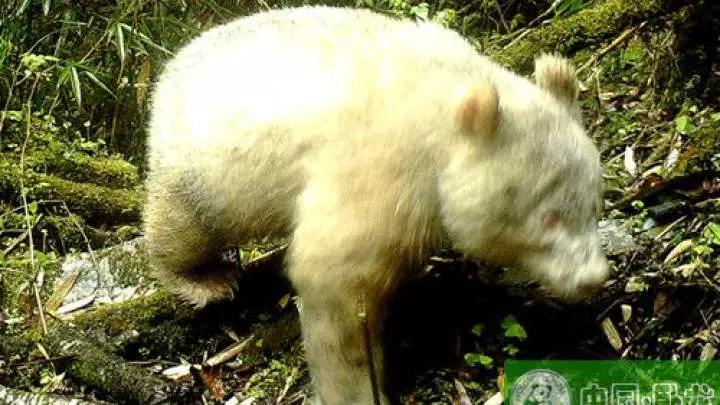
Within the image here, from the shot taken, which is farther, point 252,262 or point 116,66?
point 116,66

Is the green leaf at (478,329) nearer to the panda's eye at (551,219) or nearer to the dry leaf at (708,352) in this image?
the panda's eye at (551,219)

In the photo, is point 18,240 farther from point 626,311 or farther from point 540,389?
point 626,311

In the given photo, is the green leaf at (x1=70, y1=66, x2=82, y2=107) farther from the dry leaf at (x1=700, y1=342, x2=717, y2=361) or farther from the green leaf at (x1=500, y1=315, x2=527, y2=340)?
the dry leaf at (x1=700, y1=342, x2=717, y2=361)

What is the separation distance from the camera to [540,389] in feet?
11.6

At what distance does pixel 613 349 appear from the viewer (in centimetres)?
376

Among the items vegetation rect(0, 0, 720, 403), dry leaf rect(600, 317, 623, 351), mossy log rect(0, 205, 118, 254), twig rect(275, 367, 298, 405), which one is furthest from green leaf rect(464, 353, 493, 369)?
mossy log rect(0, 205, 118, 254)

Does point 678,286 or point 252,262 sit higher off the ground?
point 678,286

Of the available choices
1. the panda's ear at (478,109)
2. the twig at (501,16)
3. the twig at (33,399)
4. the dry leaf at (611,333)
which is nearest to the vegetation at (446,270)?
the dry leaf at (611,333)

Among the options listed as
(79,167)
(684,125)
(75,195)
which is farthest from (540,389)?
(79,167)

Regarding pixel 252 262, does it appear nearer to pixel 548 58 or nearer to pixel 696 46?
pixel 548 58

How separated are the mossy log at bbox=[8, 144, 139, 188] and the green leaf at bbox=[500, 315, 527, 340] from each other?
3.13 m

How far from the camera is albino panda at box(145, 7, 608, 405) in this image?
3.42 meters

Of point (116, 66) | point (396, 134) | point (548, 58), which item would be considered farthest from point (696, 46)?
point (116, 66)

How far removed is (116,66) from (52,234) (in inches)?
67.8
